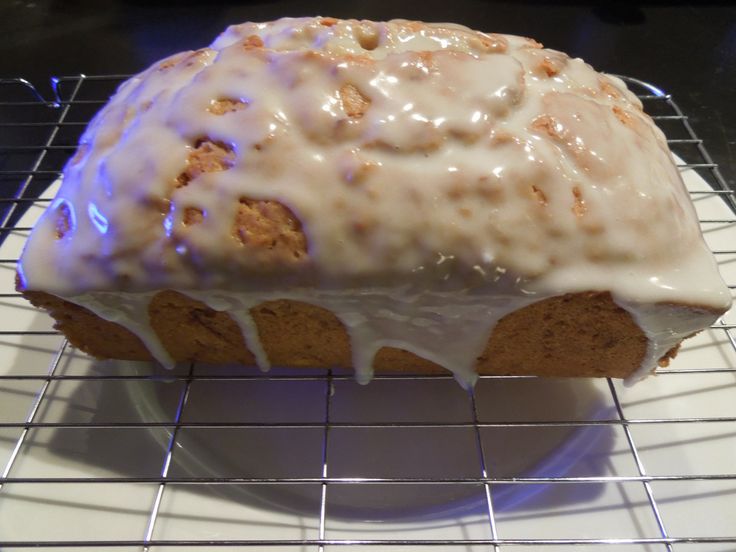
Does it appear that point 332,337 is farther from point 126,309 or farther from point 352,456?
point 126,309

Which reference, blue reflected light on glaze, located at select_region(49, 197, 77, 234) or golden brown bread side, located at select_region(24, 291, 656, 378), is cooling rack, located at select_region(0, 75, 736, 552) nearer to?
Result: golden brown bread side, located at select_region(24, 291, 656, 378)

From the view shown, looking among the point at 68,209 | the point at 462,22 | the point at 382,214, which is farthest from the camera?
the point at 462,22

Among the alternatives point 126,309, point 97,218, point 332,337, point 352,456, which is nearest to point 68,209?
point 97,218

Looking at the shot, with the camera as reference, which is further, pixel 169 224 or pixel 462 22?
pixel 462 22

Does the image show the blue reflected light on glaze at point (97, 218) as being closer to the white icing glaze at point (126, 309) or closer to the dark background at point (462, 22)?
the white icing glaze at point (126, 309)

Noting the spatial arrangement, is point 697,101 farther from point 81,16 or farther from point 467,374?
point 81,16

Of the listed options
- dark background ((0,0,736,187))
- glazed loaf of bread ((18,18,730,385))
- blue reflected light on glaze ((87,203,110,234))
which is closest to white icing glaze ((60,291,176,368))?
glazed loaf of bread ((18,18,730,385))
